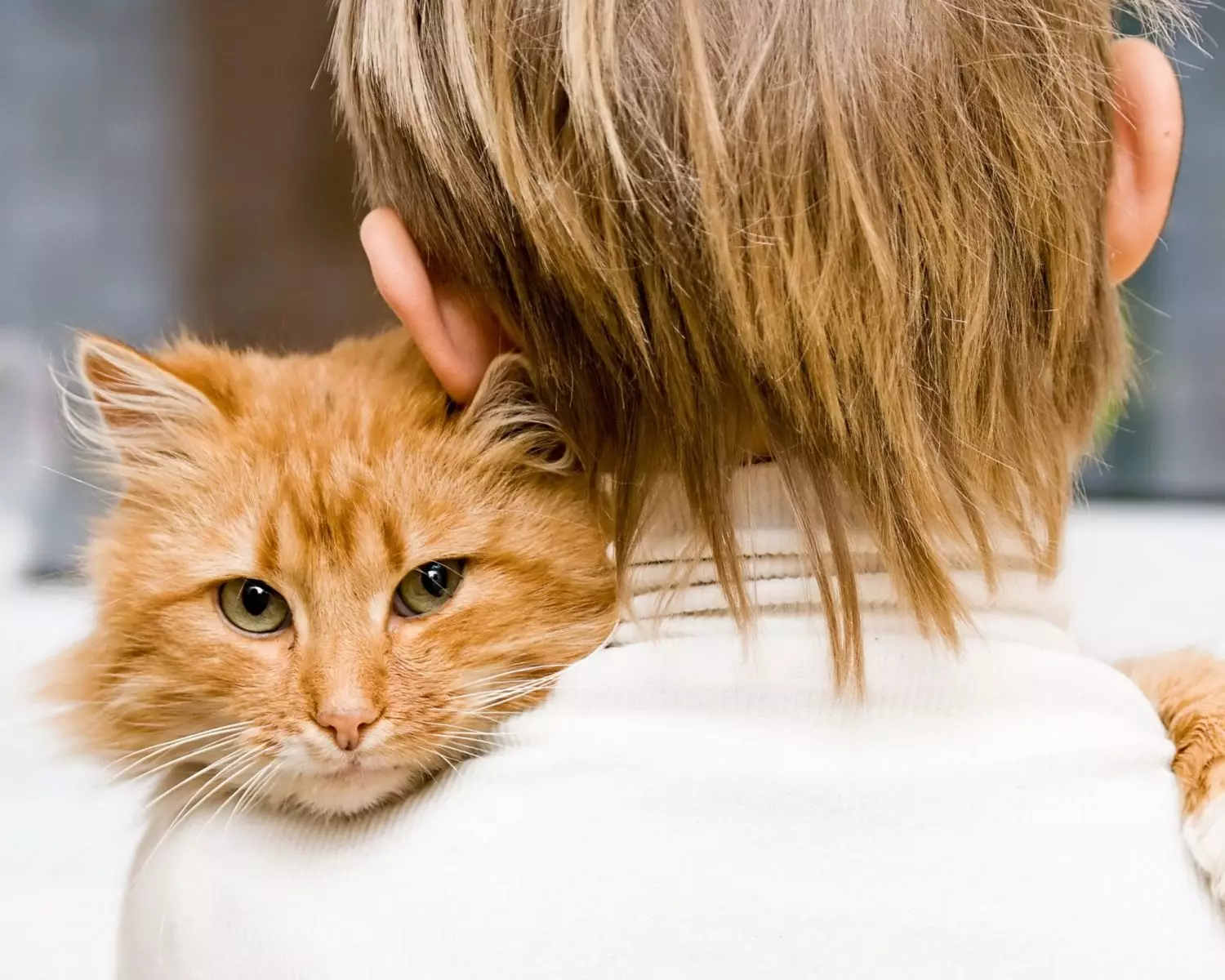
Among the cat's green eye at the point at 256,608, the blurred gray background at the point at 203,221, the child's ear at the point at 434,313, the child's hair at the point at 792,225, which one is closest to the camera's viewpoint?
the child's hair at the point at 792,225

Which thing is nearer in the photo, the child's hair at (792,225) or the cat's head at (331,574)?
the child's hair at (792,225)

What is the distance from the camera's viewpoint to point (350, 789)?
906mm

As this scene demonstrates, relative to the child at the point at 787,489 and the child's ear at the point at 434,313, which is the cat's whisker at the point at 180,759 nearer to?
the child at the point at 787,489

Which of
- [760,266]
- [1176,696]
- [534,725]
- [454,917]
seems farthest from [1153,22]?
[454,917]

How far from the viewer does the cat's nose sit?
0.88 metres

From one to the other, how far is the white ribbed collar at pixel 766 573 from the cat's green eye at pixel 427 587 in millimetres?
184

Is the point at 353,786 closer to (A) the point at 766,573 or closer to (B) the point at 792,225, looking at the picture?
(A) the point at 766,573

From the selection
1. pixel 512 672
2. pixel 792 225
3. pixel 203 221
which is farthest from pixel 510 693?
pixel 203 221

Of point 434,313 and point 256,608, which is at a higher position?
point 434,313

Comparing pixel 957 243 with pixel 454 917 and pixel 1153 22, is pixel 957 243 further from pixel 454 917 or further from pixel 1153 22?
pixel 454 917

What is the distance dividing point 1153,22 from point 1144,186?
0.18m

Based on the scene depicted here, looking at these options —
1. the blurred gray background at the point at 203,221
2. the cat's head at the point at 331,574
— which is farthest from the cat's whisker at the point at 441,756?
the blurred gray background at the point at 203,221

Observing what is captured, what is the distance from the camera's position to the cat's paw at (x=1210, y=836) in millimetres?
774

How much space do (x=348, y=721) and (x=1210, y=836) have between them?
665 mm
